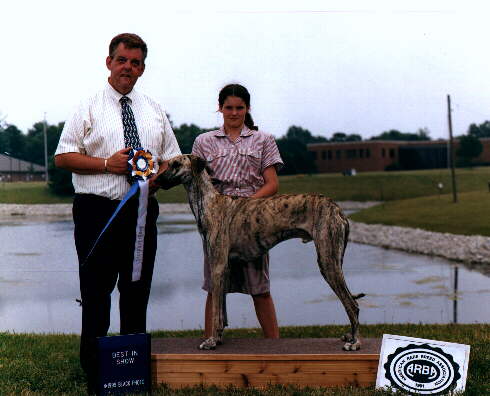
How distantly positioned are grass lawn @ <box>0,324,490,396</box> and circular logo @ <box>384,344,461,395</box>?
151mm

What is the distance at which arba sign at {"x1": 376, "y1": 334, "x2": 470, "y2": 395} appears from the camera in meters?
4.04

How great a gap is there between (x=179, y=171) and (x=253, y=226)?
0.65 meters

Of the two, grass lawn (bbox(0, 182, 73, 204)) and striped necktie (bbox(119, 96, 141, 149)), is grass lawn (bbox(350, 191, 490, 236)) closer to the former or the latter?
grass lawn (bbox(0, 182, 73, 204))

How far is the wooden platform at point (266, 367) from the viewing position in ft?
13.6

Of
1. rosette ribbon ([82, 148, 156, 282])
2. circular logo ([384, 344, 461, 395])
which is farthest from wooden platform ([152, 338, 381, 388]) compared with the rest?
rosette ribbon ([82, 148, 156, 282])

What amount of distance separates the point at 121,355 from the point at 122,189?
Result: 1.13 m

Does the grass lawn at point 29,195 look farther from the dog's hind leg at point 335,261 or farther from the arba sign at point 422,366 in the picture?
the arba sign at point 422,366

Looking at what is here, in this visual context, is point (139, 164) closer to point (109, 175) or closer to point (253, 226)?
point (109, 175)

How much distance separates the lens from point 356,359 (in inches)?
163

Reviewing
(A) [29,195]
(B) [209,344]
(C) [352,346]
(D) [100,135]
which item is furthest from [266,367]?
(A) [29,195]

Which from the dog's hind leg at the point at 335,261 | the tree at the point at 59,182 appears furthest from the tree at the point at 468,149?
the dog's hind leg at the point at 335,261

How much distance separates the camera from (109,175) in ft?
13.4

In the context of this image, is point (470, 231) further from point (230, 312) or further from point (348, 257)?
point (230, 312)

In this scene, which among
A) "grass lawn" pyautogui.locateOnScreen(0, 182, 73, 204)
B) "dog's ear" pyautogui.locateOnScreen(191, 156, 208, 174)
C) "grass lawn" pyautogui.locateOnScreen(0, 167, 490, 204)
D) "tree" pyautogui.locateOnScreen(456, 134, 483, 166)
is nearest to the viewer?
"dog's ear" pyautogui.locateOnScreen(191, 156, 208, 174)
